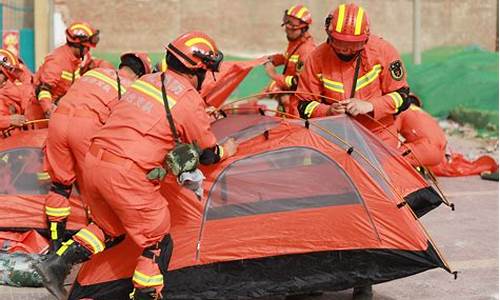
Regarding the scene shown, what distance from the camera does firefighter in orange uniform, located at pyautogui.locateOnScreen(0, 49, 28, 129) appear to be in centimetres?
767

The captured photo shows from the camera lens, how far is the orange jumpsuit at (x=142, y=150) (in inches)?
187

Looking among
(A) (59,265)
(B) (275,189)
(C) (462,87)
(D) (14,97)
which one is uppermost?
(D) (14,97)

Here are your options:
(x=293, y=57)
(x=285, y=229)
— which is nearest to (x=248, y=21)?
(x=293, y=57)

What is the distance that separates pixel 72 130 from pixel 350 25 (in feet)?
7.09

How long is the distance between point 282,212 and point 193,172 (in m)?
0.72

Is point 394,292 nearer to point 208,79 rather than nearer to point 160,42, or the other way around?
point 208,79

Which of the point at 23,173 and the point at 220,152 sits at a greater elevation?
the point at 220,152

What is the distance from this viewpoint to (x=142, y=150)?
4777 millimetres

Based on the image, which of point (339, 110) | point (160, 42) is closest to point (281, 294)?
point (339, 110)

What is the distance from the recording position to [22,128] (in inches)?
275

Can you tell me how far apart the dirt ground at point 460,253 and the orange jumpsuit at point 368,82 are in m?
1.09

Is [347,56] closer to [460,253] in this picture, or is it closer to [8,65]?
[460,253]

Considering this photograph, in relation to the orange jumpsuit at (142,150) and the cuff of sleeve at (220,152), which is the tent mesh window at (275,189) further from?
the orange jumpsuit at (142,150)

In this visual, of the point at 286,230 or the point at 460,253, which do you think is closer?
the point at 286,230
